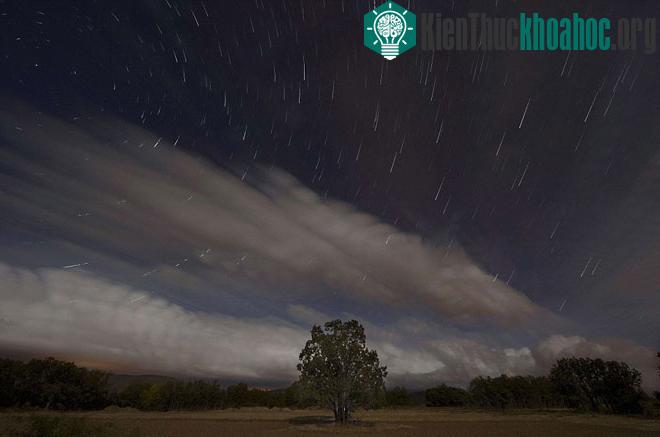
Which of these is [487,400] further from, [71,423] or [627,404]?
[71,423]

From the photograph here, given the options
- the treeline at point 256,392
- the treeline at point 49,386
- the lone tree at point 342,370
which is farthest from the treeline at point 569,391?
the treeline at point 49,386

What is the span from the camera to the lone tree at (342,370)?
6259 cm

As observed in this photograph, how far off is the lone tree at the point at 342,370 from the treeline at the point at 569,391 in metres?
83.0

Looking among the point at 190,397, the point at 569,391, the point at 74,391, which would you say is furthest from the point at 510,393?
the point at 74,391

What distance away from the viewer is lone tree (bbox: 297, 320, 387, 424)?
62.6m

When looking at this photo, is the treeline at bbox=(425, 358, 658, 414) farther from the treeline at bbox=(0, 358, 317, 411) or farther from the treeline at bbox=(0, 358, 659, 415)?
the treeline at bbox=(0, 358, 317, 411)

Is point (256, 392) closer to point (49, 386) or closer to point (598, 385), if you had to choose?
point (49, 386)

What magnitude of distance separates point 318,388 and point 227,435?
787 inches

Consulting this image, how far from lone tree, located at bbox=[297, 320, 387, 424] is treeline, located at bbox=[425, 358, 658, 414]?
83020 mm

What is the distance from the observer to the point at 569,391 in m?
137

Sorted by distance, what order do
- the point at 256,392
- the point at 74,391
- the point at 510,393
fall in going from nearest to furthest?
the point at 74,391
the point at 510,393
the point at 256,392

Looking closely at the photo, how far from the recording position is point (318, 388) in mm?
63500

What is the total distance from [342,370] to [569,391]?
11588 centimetres

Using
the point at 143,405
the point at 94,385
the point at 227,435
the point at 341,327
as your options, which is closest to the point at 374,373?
the point at 341,327
